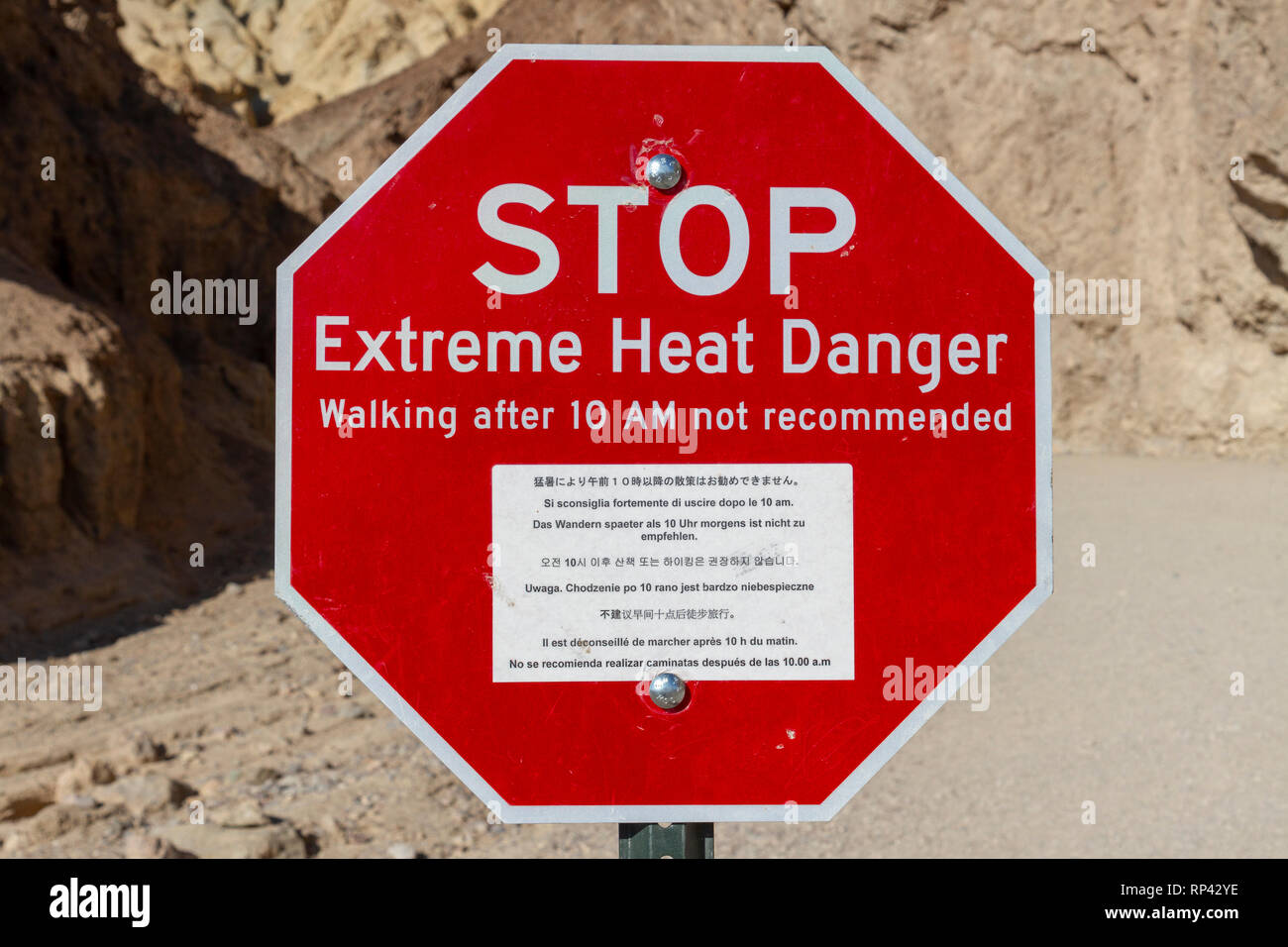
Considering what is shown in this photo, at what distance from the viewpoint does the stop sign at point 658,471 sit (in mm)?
1062

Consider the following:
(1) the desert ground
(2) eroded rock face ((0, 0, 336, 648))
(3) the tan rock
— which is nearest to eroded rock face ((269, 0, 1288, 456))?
(1) the desert ground

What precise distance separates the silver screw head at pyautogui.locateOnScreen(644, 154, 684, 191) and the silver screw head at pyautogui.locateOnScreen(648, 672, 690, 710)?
1.49 feet

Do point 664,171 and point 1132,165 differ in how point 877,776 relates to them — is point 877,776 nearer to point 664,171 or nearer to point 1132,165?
point 664,171

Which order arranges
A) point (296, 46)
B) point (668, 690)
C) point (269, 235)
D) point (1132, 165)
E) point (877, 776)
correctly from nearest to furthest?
1. point (668, 690)
2. point (877, 776)
3. point (269, 235)
4. point (1132, 165)
5. point (296, 46)

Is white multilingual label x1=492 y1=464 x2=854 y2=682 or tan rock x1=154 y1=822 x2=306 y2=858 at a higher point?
white multilingual label x1=492 y1=464 x2=854 y2=682

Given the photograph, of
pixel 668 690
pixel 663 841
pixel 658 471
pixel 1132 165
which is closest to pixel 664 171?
pixel 658 471

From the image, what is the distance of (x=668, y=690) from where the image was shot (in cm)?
105

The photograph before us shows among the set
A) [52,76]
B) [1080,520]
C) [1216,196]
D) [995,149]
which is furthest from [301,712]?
[995,149]

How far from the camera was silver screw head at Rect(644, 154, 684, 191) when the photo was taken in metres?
1.08

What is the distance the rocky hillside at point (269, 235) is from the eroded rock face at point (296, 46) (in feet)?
40.6

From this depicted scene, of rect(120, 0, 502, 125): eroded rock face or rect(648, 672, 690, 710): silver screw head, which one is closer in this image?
rect(648, 672, 690, 710): silver screw head

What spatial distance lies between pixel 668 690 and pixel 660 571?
109mm

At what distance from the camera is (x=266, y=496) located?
30.1 ft

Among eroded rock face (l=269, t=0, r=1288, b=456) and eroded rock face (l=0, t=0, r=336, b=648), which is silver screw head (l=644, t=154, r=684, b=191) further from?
eroded rock face (l=269, t=0, r=1288, b=456)
